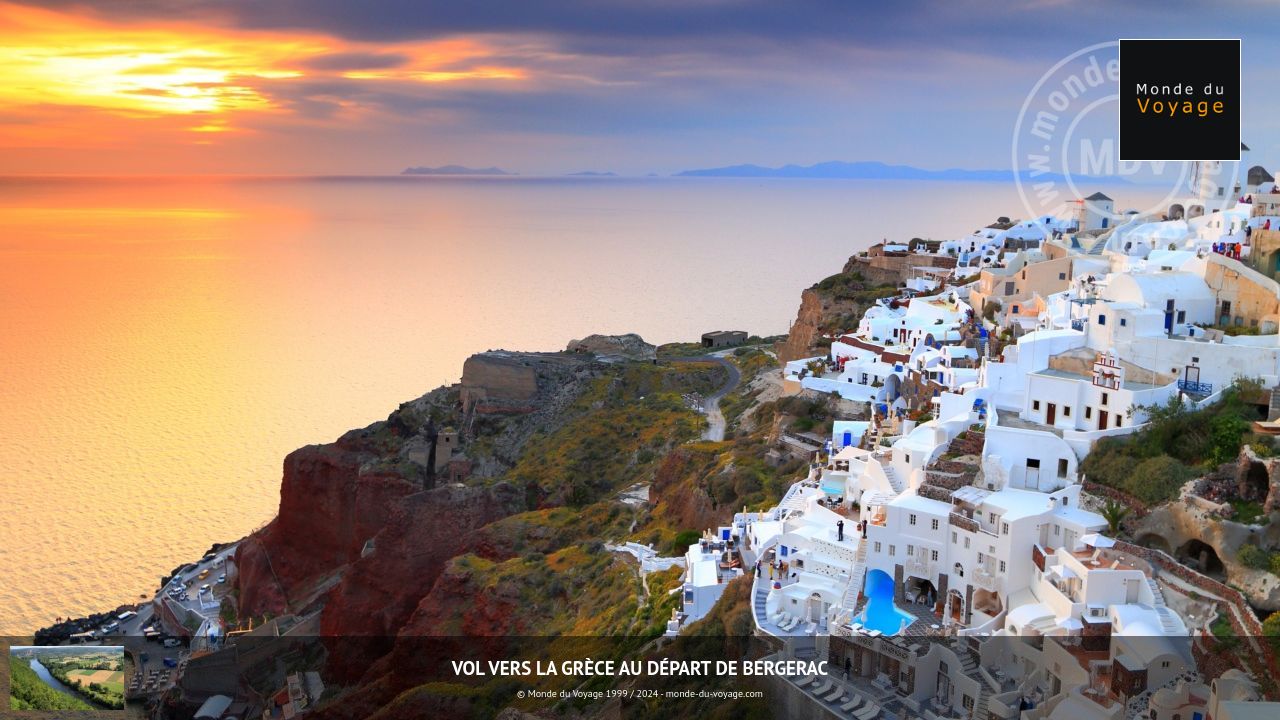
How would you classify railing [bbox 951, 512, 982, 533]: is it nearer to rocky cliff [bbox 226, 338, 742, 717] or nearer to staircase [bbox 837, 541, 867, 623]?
staircase [bbox 837, 541, 867, 623]

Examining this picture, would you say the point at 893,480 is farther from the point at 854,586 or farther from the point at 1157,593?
the point at 1157,593

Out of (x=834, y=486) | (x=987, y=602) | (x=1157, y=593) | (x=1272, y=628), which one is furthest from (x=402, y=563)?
(x=1272, y=628)

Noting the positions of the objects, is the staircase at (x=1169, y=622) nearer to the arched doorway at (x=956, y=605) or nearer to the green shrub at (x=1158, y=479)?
the green shrub at (x=1158, y=479)

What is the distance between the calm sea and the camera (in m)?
45.8

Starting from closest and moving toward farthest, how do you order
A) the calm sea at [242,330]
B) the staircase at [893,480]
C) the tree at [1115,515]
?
the tree at [1115,515], the staircase at [893,480], the calm sea at [242,330]

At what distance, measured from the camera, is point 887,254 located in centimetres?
4391

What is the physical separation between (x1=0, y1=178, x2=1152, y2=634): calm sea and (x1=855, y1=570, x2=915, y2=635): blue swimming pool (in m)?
29.0

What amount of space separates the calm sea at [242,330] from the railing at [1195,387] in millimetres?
33580


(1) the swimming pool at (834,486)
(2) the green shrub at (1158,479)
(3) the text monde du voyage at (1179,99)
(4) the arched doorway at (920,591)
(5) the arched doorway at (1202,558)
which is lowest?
(4) the arched doorway at (920,591)

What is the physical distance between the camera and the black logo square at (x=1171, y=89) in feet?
80.8

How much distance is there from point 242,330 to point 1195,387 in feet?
251

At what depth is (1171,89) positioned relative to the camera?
25.4 m

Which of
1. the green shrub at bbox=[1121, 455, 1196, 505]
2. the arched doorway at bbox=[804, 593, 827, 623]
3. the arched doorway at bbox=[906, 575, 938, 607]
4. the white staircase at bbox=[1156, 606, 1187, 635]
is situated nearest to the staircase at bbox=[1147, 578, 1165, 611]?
the white staircase at bbox=[1156, 606, 1187, 635]

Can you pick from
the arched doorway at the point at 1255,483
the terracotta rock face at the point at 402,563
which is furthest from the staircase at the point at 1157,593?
the terracotta rock face at the point at 402,563
